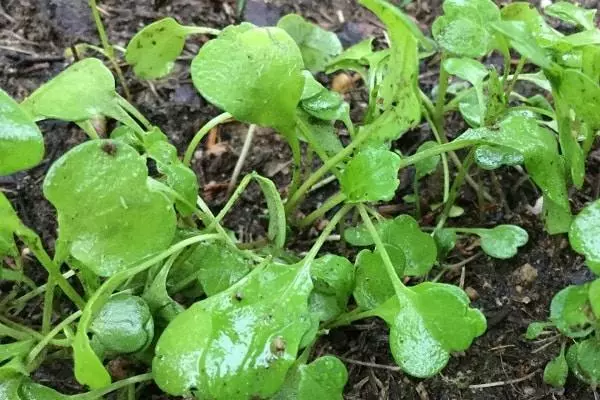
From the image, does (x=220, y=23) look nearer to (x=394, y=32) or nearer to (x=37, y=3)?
(x=37, y=3)

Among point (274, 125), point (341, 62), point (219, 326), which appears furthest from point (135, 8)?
point (219, 326)

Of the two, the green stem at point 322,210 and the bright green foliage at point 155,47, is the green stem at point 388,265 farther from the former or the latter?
the bright green foliage at point 155,47

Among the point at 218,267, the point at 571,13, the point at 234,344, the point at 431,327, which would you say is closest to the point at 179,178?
the point at 218,267

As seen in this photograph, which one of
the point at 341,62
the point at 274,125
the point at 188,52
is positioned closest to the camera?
the point at 274,125

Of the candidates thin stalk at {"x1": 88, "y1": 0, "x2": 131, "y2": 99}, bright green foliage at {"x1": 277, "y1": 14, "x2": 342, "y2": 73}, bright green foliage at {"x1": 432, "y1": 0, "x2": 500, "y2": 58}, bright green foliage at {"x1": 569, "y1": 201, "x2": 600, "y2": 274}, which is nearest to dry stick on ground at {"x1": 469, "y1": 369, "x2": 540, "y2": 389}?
bright green foliage at {"x1": 569, "y1": 201, "x2": 600, "y2": 274}

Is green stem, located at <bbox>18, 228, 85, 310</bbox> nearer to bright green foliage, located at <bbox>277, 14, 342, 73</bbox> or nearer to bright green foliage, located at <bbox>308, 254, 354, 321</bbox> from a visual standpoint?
bright green foliage, located at <bbox>308, 254, 354, 321</bbox>

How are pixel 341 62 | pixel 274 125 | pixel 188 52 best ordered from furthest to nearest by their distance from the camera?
pixel 188 52
pixel 341 62
pixel 274 125

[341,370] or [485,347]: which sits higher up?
[341,370]
